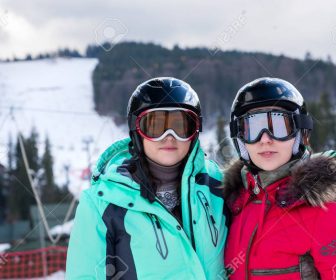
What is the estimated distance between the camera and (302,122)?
227cm

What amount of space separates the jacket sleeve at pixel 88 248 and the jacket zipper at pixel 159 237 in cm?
A: 23

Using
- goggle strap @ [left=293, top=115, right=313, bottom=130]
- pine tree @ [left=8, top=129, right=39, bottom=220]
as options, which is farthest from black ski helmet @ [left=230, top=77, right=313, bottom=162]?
pine tree @ [left=8, top=129, right=39, bottom=220]

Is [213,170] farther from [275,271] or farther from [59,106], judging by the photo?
[59,106]

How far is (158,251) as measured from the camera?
6.60 ft

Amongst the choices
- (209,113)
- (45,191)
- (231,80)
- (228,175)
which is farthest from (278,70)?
(228,175)

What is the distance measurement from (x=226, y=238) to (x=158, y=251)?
39 cm

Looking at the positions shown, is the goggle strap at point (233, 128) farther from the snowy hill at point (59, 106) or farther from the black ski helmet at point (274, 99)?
the snowy hill at point (59, 106)

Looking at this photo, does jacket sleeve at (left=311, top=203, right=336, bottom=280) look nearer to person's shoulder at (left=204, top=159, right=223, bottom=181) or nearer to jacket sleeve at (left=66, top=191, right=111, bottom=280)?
person's shoulder at (left=204, top=159, right=223, bottom=181)

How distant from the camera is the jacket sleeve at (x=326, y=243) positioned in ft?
6.08

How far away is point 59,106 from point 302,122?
101m

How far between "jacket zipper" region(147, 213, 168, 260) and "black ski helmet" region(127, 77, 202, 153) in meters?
0.42

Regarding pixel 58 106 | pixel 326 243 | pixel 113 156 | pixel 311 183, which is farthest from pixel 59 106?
pixel 326 243

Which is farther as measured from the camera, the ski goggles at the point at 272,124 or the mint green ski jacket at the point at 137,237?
the ski goggles at the point at 272,124

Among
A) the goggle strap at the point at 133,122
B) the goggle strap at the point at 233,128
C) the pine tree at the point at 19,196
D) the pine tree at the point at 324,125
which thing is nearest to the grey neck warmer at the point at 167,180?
the goggle strap at the point at 133,122
